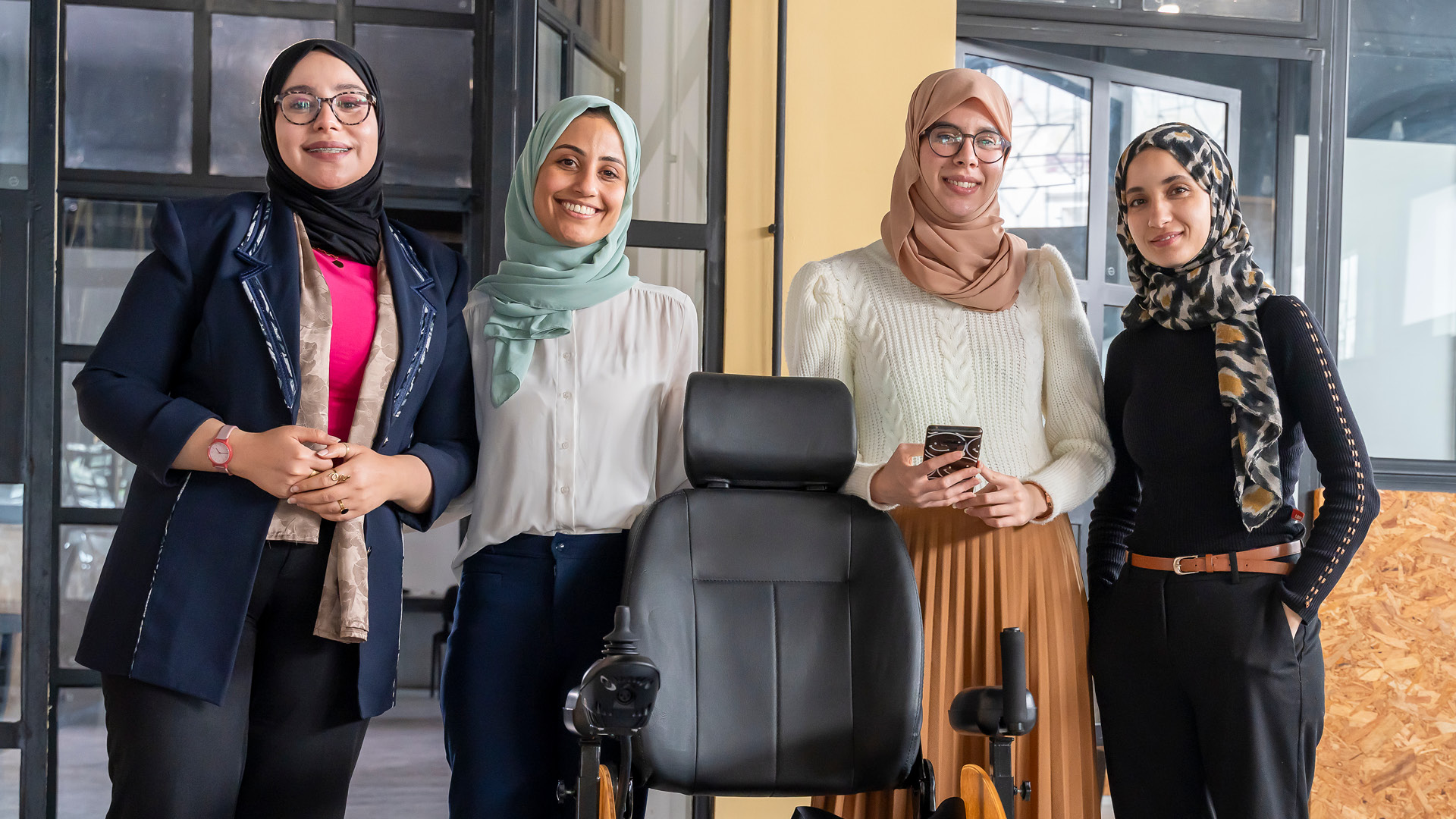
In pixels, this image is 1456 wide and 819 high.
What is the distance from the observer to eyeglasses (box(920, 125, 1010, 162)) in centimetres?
185

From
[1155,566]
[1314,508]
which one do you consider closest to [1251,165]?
[1314,508]

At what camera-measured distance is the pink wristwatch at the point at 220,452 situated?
1.34 meters

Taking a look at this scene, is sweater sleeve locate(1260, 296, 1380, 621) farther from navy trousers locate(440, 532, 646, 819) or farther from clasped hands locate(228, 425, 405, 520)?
clasped hands locate(228, 425, 405, 520)

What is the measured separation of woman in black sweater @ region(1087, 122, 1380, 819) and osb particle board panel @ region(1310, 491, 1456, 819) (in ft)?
5.70

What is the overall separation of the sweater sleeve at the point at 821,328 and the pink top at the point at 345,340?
74 cm

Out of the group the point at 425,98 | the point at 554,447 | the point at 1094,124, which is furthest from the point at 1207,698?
the point at 425,98

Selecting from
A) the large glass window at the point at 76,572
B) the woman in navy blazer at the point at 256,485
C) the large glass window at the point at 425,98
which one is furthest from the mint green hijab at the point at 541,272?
the large glass window at the point at 76,572

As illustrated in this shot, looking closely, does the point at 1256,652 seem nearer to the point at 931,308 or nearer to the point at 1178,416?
the point at 1178,416

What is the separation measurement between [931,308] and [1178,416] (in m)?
0.45

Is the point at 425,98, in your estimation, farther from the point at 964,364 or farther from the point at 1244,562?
the point at 1244,562

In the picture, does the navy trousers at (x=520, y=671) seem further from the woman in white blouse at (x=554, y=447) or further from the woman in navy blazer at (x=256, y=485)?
the woman in navy blazer at (x=256, y=485)

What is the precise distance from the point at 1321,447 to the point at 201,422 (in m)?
1.67

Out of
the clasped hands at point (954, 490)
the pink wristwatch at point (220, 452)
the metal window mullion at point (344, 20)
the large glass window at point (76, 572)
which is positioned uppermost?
the metal window mullion at point (344, 20)

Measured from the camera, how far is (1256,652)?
1625 mm
